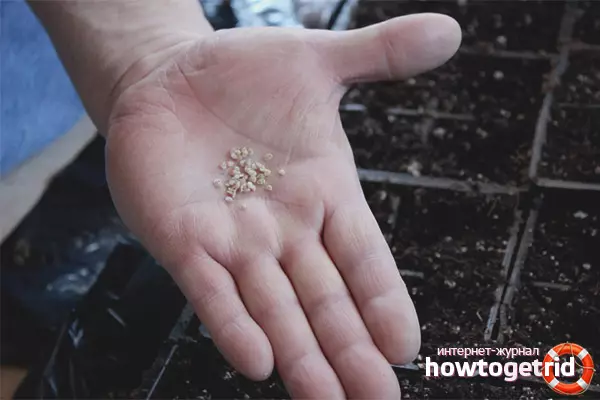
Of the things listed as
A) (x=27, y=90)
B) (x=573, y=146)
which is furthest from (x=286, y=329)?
(x=27, y=90)

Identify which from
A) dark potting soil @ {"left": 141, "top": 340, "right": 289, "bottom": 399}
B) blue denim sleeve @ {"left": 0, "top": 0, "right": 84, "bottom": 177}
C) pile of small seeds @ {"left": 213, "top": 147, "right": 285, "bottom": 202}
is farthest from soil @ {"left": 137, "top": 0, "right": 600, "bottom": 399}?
blue denim sleeve @ {"left": 0, "top": 0, "right": 84, "bottom": 177}

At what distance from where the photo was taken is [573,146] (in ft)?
2.46

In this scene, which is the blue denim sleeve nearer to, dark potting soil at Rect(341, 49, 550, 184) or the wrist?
the wrist

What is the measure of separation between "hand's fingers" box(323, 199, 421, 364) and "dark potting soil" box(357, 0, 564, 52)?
0.42 meters

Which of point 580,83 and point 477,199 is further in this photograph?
point 580,83

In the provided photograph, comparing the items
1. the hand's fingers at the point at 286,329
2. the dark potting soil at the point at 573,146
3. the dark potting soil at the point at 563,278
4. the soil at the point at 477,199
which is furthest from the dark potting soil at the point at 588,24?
the hand's fingers at the point at 286,329

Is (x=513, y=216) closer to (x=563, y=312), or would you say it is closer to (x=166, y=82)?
(x=563, y=312)

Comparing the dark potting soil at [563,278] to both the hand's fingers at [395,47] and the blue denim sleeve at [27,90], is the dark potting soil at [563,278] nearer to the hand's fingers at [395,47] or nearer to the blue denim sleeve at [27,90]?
the hand's fingers at [395,47]

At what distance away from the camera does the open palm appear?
535mm

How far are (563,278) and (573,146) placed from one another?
0.60ft

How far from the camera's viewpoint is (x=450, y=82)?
885 mm

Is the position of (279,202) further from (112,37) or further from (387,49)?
(112,37)

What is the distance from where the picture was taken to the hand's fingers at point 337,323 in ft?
1.69

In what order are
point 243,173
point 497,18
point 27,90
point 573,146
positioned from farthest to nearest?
point 497,18 → point 27,90 → point 573,146 → point 243,173
